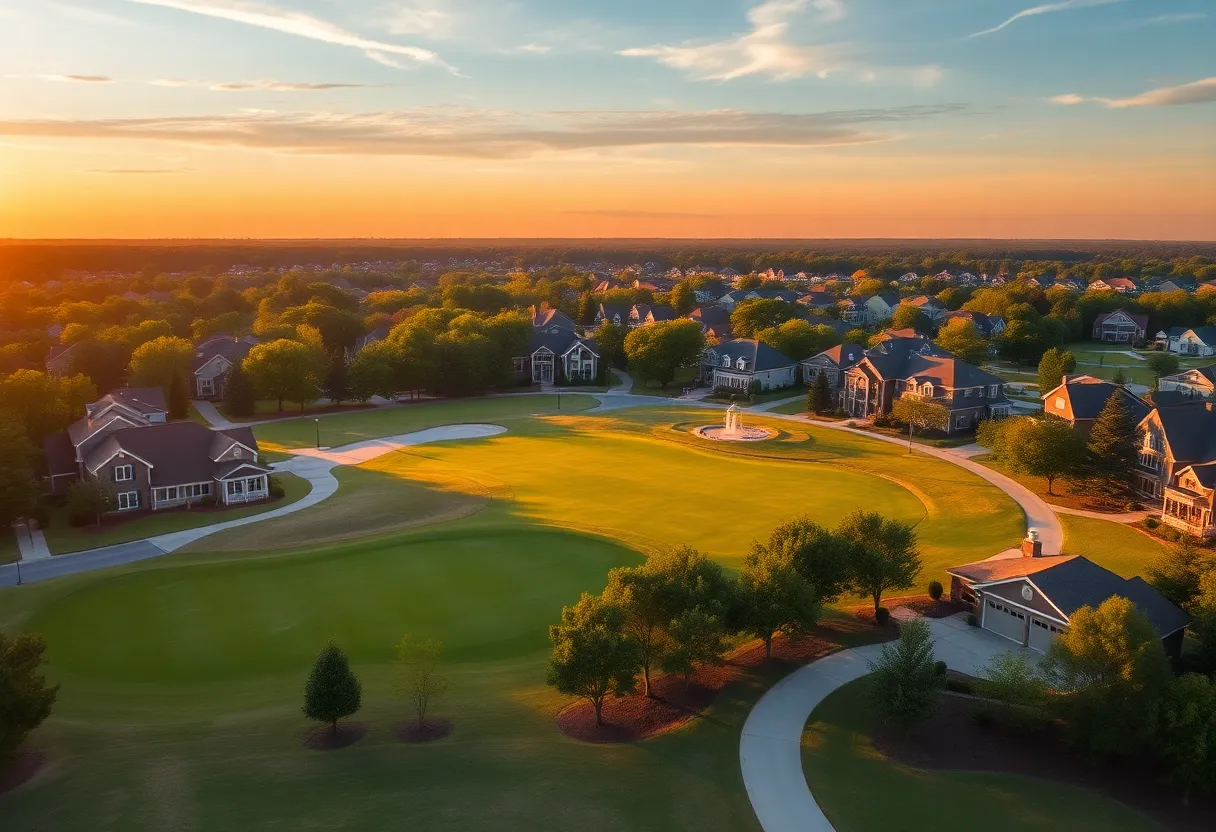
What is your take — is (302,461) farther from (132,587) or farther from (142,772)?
(142,772)

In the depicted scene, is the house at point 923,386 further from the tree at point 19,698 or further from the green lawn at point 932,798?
the tree at point 19,698

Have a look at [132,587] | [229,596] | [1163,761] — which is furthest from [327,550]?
[1163,761]

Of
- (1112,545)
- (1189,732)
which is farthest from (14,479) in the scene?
(1112,545)

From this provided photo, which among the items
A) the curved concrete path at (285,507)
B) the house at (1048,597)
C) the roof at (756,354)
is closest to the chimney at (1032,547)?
the house at (1048,597)

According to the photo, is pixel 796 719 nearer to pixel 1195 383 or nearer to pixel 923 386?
pixel 923 386

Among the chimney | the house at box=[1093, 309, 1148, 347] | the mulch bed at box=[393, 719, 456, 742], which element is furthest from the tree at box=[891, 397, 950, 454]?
the house at box=[1093, 309, 1148, 347]

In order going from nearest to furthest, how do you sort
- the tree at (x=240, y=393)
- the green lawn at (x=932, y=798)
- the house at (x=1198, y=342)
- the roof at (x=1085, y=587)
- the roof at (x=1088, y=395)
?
1. the green lawn at (x=932, y=798)
2. the roof at (x=1085, y=587)
3. the roof at (x=1088, y=395)
4. the tree at (x=240, y=393)
5. the house at (x=1198, y=342)
